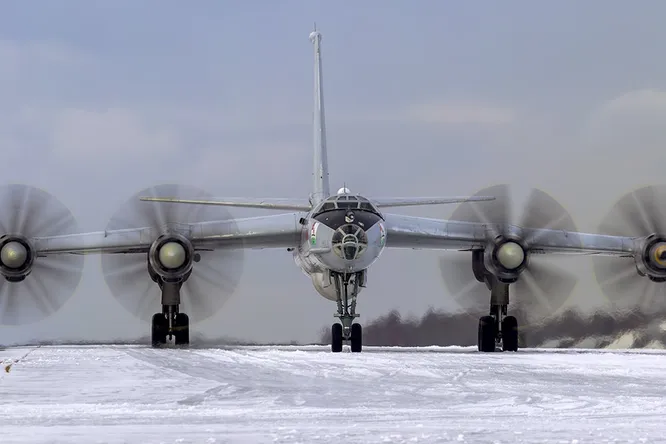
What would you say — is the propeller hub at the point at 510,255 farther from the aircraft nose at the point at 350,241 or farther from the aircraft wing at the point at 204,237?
the aircraft wing at the point at 204,237

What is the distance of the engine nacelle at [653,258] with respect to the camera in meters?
24.9

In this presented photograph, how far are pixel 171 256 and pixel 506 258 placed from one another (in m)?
7.27

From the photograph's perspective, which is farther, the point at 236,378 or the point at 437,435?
the point at 236,378

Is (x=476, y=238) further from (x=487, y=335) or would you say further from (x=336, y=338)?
(x=336, y=338)

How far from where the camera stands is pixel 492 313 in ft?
87.6

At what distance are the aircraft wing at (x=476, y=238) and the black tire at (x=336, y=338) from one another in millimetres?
3597

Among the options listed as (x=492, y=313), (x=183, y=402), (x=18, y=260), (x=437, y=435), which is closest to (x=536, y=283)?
(x=492, y=313)

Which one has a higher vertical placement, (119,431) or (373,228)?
(373,228)

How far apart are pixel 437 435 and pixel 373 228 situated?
45.9 ft

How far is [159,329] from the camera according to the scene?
86.6ft

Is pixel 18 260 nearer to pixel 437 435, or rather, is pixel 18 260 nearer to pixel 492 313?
pixel 492 313

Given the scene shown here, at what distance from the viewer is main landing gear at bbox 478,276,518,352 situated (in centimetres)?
2586

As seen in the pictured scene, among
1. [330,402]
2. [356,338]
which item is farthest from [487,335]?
[330,402]

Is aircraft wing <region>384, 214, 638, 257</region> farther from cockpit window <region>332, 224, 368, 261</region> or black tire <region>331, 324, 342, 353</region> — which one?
→ cockpit window <region>332, 224, 368, 261</region>
